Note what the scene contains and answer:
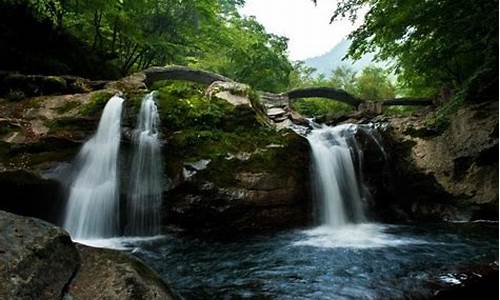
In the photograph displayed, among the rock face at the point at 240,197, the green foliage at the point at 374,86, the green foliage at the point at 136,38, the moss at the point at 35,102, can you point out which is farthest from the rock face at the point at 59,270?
the green foliage at the point at 374,86

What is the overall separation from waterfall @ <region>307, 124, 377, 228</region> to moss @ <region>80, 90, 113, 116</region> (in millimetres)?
4900

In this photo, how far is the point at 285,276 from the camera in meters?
4.26

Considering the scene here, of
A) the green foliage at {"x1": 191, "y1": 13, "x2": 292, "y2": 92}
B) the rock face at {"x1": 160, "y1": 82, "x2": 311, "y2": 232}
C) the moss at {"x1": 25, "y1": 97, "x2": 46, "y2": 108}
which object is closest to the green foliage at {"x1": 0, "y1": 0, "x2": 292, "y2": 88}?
the green foliage at {"x1": 191, "y1": 13, "x2": 292, "y2": 92}

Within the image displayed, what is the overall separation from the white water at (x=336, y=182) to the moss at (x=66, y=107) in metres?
5.48

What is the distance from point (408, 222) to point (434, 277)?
4.68 meters

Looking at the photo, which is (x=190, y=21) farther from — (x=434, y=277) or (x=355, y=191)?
(x=434, y=277)

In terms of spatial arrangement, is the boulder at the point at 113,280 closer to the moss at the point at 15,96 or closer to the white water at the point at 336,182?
the white water at the point at 336,182

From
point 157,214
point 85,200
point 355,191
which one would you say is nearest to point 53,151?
point 85,200

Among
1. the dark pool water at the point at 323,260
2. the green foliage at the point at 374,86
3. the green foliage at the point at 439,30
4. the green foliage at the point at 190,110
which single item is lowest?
the dark pool water at the point at 323,260

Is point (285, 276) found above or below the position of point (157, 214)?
below

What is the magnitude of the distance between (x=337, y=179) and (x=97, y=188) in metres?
5.28

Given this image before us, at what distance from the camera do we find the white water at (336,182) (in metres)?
8.12

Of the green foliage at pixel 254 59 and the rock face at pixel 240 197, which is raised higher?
the green foliage at pixel 254 59

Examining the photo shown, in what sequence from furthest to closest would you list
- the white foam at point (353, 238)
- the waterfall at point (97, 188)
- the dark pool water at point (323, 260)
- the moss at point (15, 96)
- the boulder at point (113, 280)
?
the moss at point (15, 96)
the waterfall at point (97, 188)
the white foam at point (353, 238)
the dark pool water at point (323, 260)
the boulder at point (113, 280)
